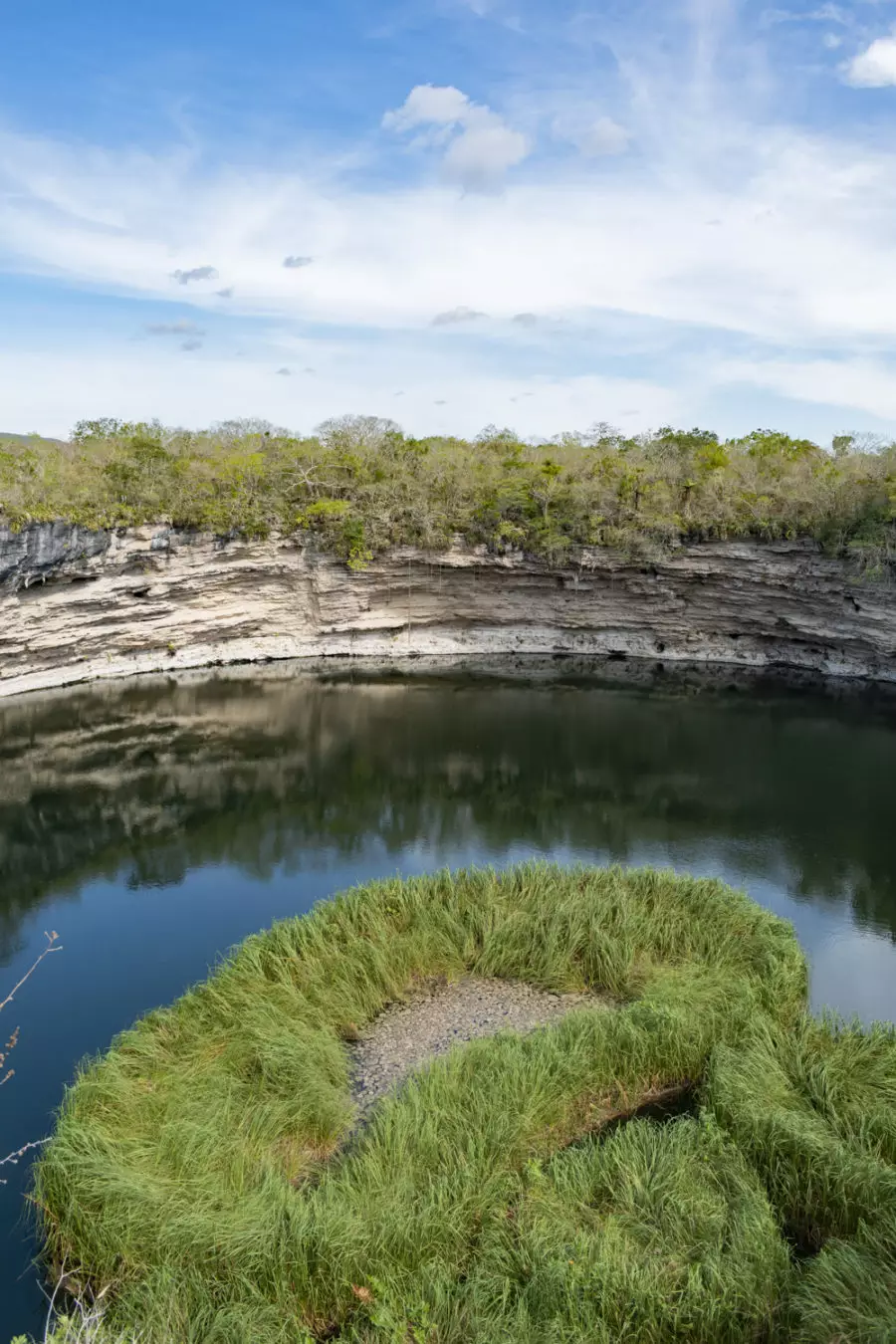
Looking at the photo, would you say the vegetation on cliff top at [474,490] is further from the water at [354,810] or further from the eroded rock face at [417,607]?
the water at [354,810]

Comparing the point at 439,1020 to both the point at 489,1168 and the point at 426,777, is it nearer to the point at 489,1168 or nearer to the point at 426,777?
the point at 489,1168

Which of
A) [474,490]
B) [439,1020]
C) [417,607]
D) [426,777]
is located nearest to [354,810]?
[426,777]

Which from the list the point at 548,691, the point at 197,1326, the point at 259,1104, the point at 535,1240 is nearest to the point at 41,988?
the point at 259,1104

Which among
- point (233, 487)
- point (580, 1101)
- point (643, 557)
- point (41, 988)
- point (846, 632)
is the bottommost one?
point (41, 988)

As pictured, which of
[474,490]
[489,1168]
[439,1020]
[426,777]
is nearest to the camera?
[489,1168]

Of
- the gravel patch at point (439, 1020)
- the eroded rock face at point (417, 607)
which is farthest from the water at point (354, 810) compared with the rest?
the gravel patch at point (439, 1020)

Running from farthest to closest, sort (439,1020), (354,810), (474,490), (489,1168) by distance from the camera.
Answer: (474,490) → (354,810) → (439,1020) → (489,1168)

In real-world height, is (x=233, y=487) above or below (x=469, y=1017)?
above

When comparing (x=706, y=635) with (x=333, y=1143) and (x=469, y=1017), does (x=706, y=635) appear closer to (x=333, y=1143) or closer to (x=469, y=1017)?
(x=469, y=1017)
